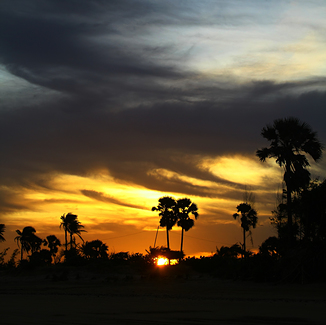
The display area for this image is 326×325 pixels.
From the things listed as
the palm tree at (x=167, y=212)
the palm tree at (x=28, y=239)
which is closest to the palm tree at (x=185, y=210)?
the palm tree at (x=167, y=212)

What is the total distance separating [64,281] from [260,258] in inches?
597

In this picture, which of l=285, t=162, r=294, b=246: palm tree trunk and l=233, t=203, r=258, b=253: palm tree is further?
l=233, t=203, r=258, b=253: palm tree

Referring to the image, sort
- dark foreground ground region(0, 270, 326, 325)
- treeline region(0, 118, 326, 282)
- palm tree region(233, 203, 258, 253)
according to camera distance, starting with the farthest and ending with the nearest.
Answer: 1. palm tree region(233, 203, 258, 253)
2. treeline region(0, 118, 326, 282)
3. dark foreground ground region(0, 270, 326, 325)

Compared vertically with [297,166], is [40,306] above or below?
below

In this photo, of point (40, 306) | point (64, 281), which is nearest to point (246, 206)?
point (64, 281)

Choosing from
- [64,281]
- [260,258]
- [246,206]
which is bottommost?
[64,281]

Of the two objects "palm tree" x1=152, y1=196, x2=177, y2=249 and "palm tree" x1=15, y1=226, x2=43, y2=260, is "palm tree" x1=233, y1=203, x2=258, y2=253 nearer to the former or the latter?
"palm tree" x1=152, y1=196, x2=177, y2=249

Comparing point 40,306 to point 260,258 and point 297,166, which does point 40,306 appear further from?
point 297,166

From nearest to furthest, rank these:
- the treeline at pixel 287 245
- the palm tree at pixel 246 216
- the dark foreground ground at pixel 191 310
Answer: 1. the dark foreground ground at pixel 191 310
2. the treeline at pixel 287 245
3. the palm tree at pixel 246 216

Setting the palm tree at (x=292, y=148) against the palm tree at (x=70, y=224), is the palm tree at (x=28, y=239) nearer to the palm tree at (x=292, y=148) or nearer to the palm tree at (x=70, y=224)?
the palm tree at (x=70, y=224)

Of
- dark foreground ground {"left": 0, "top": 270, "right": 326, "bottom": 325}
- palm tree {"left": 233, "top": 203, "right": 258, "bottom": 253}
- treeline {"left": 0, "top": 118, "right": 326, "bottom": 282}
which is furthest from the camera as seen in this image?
palm tree {"left": 233, "top": 203, "right": 258, "bottom": 253}

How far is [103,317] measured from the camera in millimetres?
12289

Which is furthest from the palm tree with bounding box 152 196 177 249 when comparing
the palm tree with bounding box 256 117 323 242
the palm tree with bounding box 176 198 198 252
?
the palm tree with bounding box 256 117 323 242

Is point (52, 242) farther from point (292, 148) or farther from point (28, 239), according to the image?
point (292, 148)
